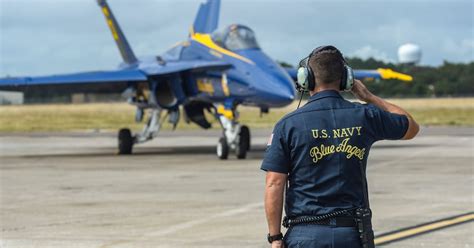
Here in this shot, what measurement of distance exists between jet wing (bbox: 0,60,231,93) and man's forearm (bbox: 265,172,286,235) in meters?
19.5

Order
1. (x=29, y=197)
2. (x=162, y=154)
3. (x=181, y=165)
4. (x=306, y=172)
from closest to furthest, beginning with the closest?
1. (x=306, y=172)
2. (x=29, y=197)
3. (x=181, y=165)
4. (x=162, y=154)

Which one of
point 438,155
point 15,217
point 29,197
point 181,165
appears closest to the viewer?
point 15,217

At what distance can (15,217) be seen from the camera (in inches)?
488

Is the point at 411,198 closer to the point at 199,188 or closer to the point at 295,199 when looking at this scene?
the point at 199,188

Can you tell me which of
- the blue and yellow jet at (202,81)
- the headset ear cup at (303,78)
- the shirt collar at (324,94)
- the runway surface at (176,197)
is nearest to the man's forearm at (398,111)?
the shirt collar at (324,94)

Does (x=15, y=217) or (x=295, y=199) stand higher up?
(x=295, y=199)

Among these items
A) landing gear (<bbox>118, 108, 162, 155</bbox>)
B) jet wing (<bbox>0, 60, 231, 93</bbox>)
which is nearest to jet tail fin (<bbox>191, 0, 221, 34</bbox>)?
jet wing (<bbox>0, 60, 231, 93</bbox>)

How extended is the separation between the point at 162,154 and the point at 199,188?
11.0 m

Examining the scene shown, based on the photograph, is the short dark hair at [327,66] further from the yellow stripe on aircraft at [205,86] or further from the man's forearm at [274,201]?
the yellow stripe on aircraft at [205,86]

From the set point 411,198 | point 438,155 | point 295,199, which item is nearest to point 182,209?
point 411,198

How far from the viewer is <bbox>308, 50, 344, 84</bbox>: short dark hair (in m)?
4.99

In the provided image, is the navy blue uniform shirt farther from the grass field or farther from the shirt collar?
the grass field

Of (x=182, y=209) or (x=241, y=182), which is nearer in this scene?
(x=182, y=209)

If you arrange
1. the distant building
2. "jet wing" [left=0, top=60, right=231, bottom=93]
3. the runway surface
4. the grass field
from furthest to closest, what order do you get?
1. the distant building
2. the grass field
3. "jet wing" [left=0, top=60, right=231, bottom=93]
4. the runway surface
